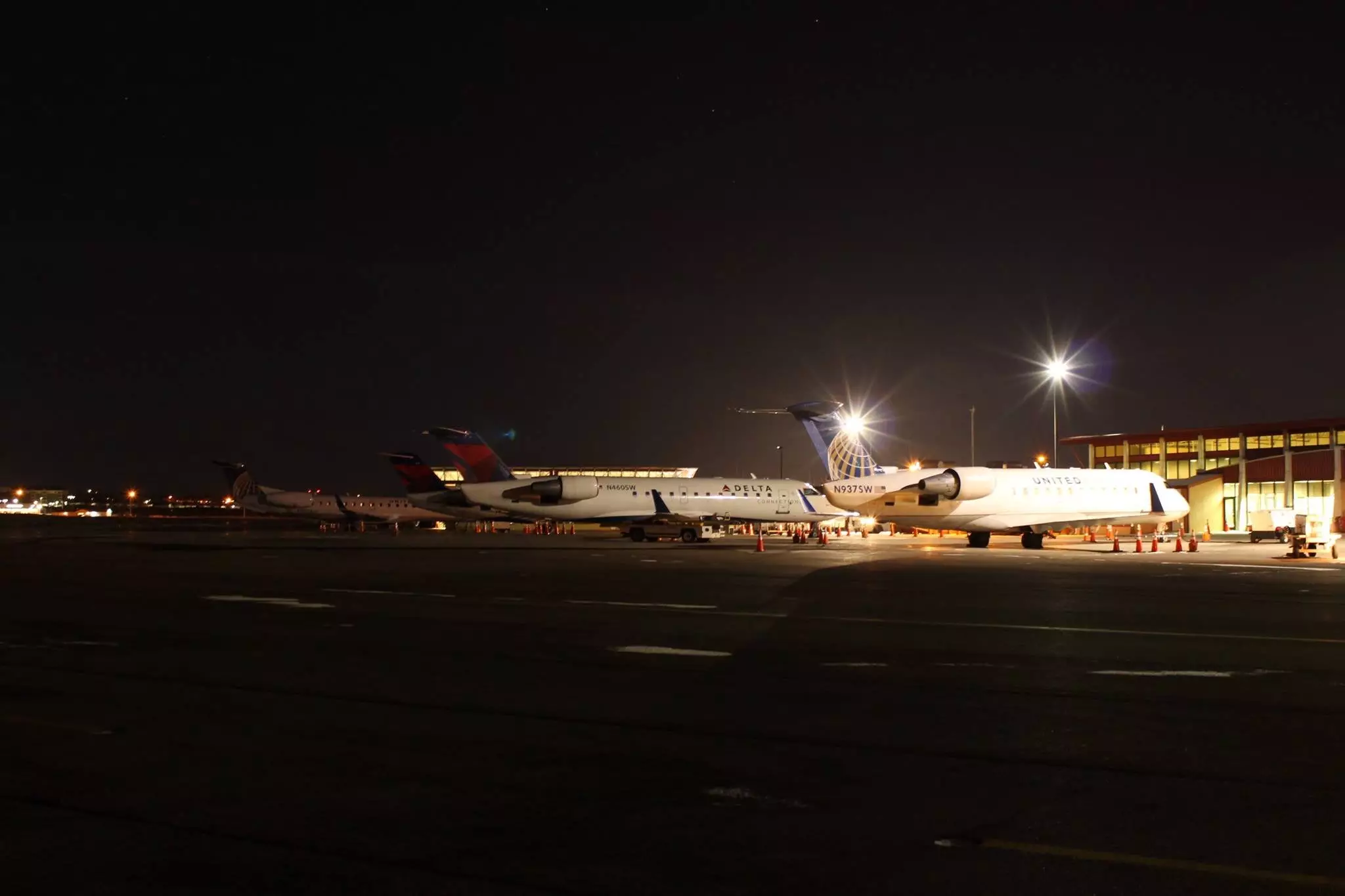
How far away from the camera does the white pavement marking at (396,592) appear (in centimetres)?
2239

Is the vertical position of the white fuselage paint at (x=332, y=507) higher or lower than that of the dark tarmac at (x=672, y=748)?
higher

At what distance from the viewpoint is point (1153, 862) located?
581cm

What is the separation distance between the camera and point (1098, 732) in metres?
9.20

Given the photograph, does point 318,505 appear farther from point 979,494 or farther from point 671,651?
point 671,651

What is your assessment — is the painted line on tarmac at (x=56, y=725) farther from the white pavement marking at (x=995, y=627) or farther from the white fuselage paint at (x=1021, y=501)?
the white fuselage paint at (x=1021, y=501)

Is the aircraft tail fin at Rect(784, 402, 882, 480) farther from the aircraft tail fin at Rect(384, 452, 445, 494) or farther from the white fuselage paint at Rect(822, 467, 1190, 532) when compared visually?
the aircraft tail fin at Rect(384, 452, 445, 494)

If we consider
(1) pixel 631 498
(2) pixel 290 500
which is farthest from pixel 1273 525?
(2) pixel 290 500

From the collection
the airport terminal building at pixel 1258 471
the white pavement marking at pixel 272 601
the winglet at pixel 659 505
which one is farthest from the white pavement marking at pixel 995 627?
the airport terminal building at pixel 1258 471

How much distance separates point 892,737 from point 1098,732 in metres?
1.68

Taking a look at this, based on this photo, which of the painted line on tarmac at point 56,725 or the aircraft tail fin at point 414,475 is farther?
the aircraft tail fin at point 414,475

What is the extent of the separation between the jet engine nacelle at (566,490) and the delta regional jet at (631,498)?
0.03 m

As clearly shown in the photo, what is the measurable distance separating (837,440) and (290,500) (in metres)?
52.8

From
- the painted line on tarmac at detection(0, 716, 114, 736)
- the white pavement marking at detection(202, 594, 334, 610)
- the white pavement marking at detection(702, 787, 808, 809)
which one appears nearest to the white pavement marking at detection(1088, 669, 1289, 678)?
the white pavement marking at detection(702, 787, 808, 809)

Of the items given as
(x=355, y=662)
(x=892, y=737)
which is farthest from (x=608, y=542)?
(x=892, y=737)
